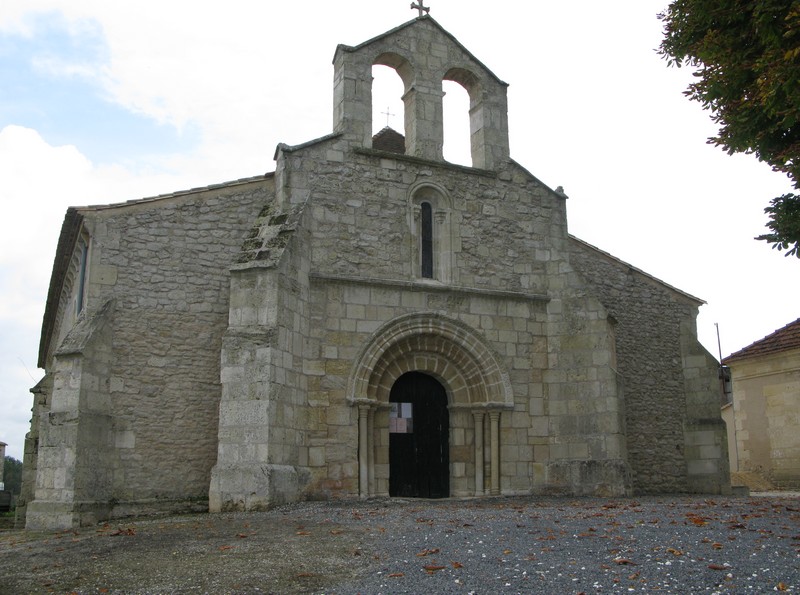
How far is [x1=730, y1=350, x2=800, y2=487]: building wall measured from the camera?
1989 centimetres

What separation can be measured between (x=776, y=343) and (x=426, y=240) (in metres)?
10.6

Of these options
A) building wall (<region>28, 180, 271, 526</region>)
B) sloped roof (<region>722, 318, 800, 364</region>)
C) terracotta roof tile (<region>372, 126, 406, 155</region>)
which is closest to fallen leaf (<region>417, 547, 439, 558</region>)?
building wall (<region>28, 180, 271, 526</region>)

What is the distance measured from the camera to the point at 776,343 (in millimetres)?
20625

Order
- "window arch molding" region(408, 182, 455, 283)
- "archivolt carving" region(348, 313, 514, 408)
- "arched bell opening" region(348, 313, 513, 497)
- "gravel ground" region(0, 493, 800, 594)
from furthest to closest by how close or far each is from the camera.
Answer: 1. "window arch molding" region(408, 182, 455, 283)
2. "archivolt carving" region(348, 313, 514, 408)
3. "arched bell opening" region(348, 313, 513, 497)
4. "gravel ground" region(0, 493, 800, 594)

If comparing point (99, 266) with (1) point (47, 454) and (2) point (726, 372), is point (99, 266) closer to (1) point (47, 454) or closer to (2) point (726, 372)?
(1) point (47, 454)

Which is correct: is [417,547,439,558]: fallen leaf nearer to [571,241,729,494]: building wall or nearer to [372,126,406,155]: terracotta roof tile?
[571,241,729,494]: building wall

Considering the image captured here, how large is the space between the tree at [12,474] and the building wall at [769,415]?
4958 centimetres

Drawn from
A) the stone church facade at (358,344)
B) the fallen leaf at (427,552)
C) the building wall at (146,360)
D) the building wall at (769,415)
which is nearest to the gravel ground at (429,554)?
the fallen leaf at (427,552)

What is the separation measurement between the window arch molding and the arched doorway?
1875 mm

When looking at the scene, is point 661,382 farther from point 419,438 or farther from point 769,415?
point 419,438

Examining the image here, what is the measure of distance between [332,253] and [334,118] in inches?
111

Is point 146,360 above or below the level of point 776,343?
below

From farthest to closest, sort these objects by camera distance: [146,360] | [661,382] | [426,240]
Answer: [661,382], [426,240], [146,360]

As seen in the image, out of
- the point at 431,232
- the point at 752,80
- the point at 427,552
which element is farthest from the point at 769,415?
the point at 427,552
